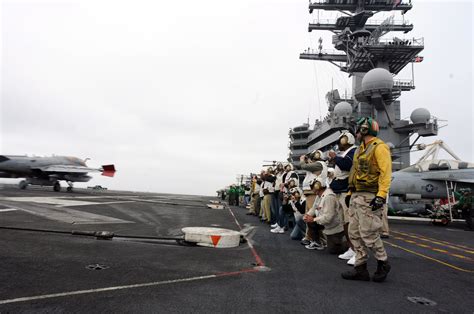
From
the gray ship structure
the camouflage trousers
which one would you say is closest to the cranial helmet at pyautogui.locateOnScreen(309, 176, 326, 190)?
the camouflage trousers

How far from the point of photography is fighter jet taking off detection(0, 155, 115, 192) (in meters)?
22.9

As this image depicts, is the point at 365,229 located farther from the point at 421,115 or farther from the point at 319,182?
the point at 421,115

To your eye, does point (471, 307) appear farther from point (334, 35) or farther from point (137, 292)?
point (334, 35)

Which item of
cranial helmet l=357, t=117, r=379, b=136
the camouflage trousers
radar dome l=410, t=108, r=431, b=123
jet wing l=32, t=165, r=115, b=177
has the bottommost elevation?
the camouflage trousers

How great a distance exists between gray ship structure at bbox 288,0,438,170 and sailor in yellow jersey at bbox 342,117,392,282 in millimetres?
30487

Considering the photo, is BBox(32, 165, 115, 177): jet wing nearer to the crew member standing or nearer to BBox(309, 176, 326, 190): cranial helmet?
BBox(309, 176, 326, 190): cranial helmet

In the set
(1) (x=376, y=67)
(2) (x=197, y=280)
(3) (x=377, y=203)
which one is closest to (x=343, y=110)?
(1) (x=376, y=67)

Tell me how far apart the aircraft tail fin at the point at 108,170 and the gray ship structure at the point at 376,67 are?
27107mm

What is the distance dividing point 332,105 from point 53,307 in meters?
51.0

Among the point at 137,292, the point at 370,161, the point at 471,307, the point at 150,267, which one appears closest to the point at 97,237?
the point at 150,267

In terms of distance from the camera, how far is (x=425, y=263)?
527cm

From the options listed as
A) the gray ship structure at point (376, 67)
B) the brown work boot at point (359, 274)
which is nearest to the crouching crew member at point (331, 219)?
the brown work boot at point (359, 274)

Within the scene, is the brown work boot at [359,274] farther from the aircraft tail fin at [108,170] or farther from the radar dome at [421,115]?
the radar dome at [421,115]

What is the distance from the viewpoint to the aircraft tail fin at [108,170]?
23.8 meters
